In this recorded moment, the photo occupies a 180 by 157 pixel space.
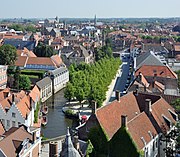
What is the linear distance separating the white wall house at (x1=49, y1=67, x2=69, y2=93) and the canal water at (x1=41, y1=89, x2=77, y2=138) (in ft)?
15.6

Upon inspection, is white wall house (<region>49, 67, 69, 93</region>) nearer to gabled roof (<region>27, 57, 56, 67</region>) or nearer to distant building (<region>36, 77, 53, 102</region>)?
distant building (<region>36, 77, 53, 102</region>)

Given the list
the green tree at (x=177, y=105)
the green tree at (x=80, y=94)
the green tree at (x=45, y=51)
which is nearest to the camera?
the green tree at (x=177, y=105)

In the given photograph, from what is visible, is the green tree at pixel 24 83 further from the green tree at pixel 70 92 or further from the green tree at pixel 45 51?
the green tree at pixel 45 51

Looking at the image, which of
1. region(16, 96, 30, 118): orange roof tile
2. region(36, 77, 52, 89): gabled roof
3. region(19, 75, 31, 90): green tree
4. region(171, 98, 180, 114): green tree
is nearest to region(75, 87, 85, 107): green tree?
region(36, 77, 52, 89): gabled roof

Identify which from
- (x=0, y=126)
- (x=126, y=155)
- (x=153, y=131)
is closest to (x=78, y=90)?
(x=0, y=126)

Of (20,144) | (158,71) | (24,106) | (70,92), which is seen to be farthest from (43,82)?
(20,144)

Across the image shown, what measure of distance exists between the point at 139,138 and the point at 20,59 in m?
41.3

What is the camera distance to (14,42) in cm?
8312

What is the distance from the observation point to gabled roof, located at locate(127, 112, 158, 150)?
72.8 ft

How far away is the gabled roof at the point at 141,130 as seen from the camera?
22.2 meters

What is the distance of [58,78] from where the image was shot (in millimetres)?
53938

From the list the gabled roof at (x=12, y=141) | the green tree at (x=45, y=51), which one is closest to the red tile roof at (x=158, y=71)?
the gabled roof at (x=12, y=141)

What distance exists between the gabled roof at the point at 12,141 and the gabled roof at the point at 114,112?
502 centimetres

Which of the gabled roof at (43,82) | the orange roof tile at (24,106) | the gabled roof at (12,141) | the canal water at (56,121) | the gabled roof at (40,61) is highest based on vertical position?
the gabled roof at (12,141)
